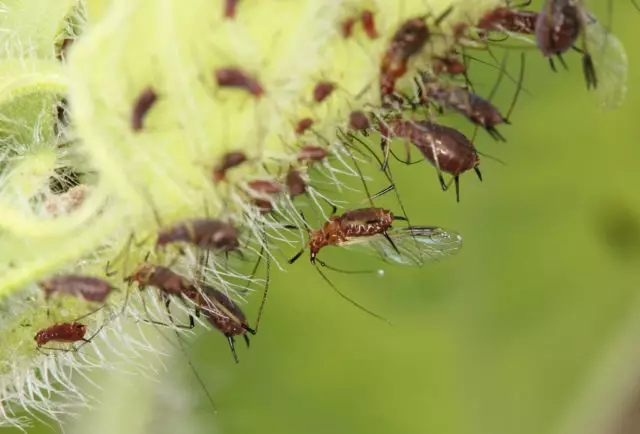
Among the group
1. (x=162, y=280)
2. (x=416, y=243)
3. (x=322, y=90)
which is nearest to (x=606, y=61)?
(x=322, y=90)

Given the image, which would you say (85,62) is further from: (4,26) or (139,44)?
(4,26)

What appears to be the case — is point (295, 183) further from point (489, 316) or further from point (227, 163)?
point (489, 316)

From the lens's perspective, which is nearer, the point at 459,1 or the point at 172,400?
the point at 459,1

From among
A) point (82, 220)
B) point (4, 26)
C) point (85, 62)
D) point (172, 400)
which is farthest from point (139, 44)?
point (172, 400)

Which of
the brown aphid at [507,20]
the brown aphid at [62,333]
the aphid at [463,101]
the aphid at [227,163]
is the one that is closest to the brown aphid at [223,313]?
the brown aphid at [62,333]

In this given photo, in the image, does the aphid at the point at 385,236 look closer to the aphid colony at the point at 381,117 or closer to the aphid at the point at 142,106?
the aphid colony at the point at 381,117
